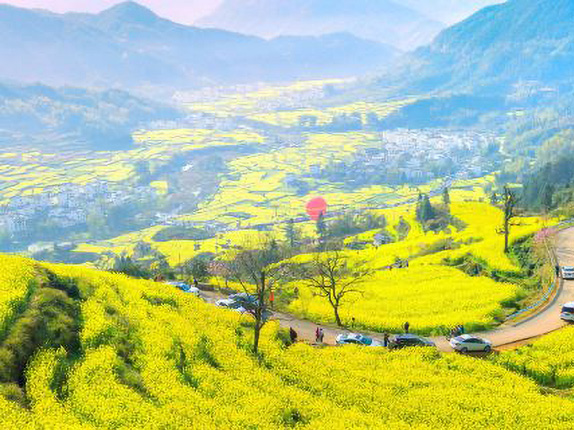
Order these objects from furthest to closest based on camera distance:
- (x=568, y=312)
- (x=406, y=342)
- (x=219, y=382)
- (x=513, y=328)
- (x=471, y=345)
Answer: (x=513, y=328) < (x=568, y=312) < (x=406, y=342) < (x=471, y=345) < (x=219, y=382)

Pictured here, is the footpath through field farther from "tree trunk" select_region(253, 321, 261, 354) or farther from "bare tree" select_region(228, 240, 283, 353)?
"tree trunk" select_region(253, 321, 261, 354)

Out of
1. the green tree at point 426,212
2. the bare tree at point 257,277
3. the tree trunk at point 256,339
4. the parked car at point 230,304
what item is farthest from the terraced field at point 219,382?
the green tree at point 426,212

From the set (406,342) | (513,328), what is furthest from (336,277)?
(406,342)

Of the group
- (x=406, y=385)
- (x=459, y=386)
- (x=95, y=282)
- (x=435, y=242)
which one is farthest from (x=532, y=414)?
(x=435, y=242)

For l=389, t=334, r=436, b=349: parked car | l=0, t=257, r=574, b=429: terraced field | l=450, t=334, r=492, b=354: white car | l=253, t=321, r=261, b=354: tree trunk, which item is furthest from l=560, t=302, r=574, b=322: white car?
l=253, t=321, r=261, b=354: tree trunk

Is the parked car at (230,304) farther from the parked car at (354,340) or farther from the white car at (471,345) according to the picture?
the white car at (471,345)

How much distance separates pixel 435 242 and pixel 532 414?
79.0m

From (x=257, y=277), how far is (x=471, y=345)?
4262 cm

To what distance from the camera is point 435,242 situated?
117 m

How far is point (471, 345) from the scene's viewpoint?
52.6 metres

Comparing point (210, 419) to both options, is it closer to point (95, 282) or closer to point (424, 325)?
point (95, 282)

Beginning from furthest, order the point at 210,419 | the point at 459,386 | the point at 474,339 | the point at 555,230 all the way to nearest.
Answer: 1. the point at 555,230
2. the point at 474,339
3. the point at 459,386
4. the point at 210,419

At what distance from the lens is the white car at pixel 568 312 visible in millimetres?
58000

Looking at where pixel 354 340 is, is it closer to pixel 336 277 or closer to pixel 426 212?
pixel 336 277
